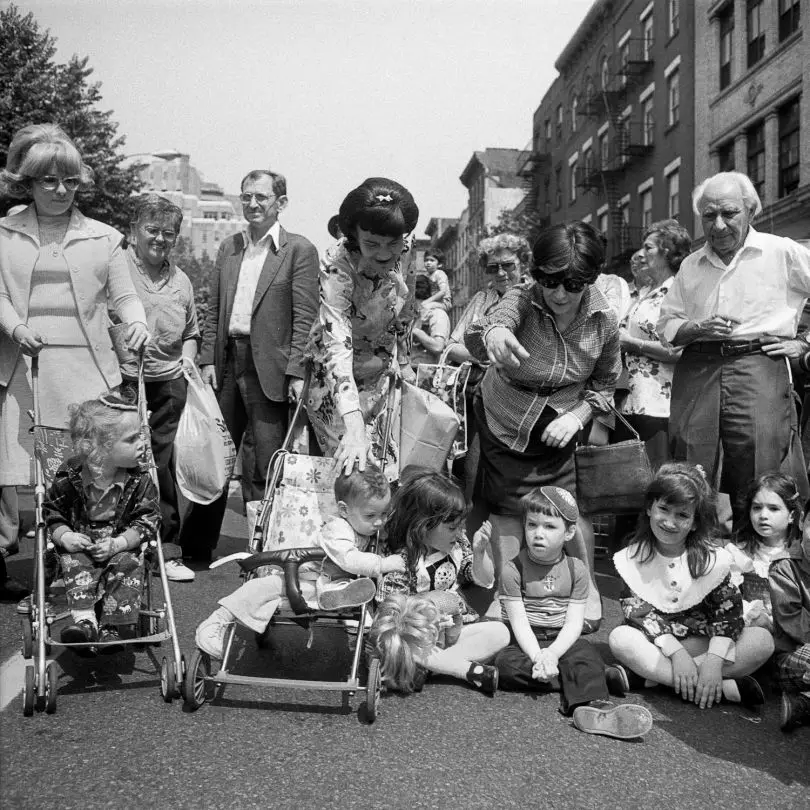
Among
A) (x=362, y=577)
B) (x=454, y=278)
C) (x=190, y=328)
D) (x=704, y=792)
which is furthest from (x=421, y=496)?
A: (x=454, y=278)

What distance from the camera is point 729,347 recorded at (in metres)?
4.75

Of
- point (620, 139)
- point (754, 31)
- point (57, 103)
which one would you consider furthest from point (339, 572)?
point (620, 139)

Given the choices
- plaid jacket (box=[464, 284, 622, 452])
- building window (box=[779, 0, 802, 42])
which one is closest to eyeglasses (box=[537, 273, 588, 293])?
plaid jacket (box=[464, 284, 622, 452])

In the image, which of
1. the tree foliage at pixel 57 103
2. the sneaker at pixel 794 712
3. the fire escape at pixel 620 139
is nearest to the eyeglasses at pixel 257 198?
the sneaker at pixel 794 712

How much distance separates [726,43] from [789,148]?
4831 millimetres

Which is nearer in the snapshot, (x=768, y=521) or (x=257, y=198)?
(x=768, y=521)

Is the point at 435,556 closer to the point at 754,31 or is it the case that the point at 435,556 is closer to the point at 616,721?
the point at 616,721

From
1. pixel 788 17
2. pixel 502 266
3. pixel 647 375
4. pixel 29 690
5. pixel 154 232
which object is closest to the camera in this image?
pixel 29 690

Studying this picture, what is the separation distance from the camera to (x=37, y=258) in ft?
15.0

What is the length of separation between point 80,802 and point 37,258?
280cm

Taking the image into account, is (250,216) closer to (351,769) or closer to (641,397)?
(641,397)

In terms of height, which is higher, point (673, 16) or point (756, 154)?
point (673, 16)

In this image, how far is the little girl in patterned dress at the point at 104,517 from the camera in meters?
3.70

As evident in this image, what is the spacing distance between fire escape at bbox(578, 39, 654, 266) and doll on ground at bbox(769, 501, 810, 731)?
2641 centimetres
